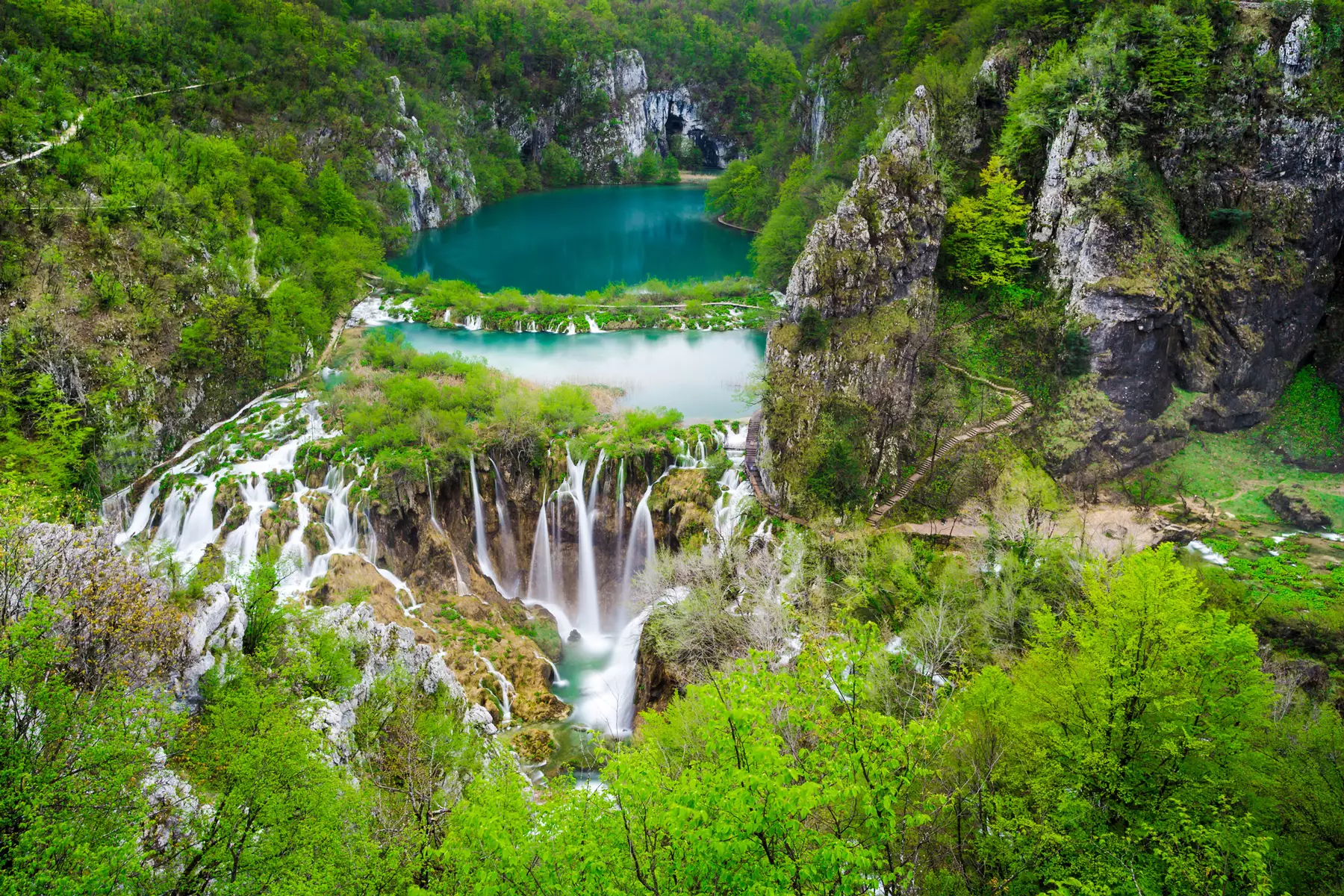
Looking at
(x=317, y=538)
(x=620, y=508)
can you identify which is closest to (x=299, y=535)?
(x=317, y=538)

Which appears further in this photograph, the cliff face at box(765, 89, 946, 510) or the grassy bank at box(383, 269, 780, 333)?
the grassy bank at box(383, 269, 780, 333)

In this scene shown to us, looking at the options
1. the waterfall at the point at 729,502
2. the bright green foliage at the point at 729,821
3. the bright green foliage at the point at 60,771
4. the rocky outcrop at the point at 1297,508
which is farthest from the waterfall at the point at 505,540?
the rocky outcrop at the point at 1297,508

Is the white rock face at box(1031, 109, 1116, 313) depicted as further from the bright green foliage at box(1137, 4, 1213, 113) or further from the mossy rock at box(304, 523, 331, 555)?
the mossy rock at box(304, 523, 331, 555)

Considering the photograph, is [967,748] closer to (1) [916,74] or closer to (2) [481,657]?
(2) [481,657]

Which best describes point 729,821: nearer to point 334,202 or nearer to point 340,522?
point 340,522

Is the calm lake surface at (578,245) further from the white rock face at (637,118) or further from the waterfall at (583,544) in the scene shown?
the waterfall at (583,544)

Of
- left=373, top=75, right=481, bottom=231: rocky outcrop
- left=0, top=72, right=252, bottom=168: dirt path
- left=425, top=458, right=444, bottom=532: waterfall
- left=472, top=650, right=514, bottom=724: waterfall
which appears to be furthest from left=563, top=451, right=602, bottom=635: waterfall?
left=373, top=75, right=481, bottom=231: rocky outcrop
